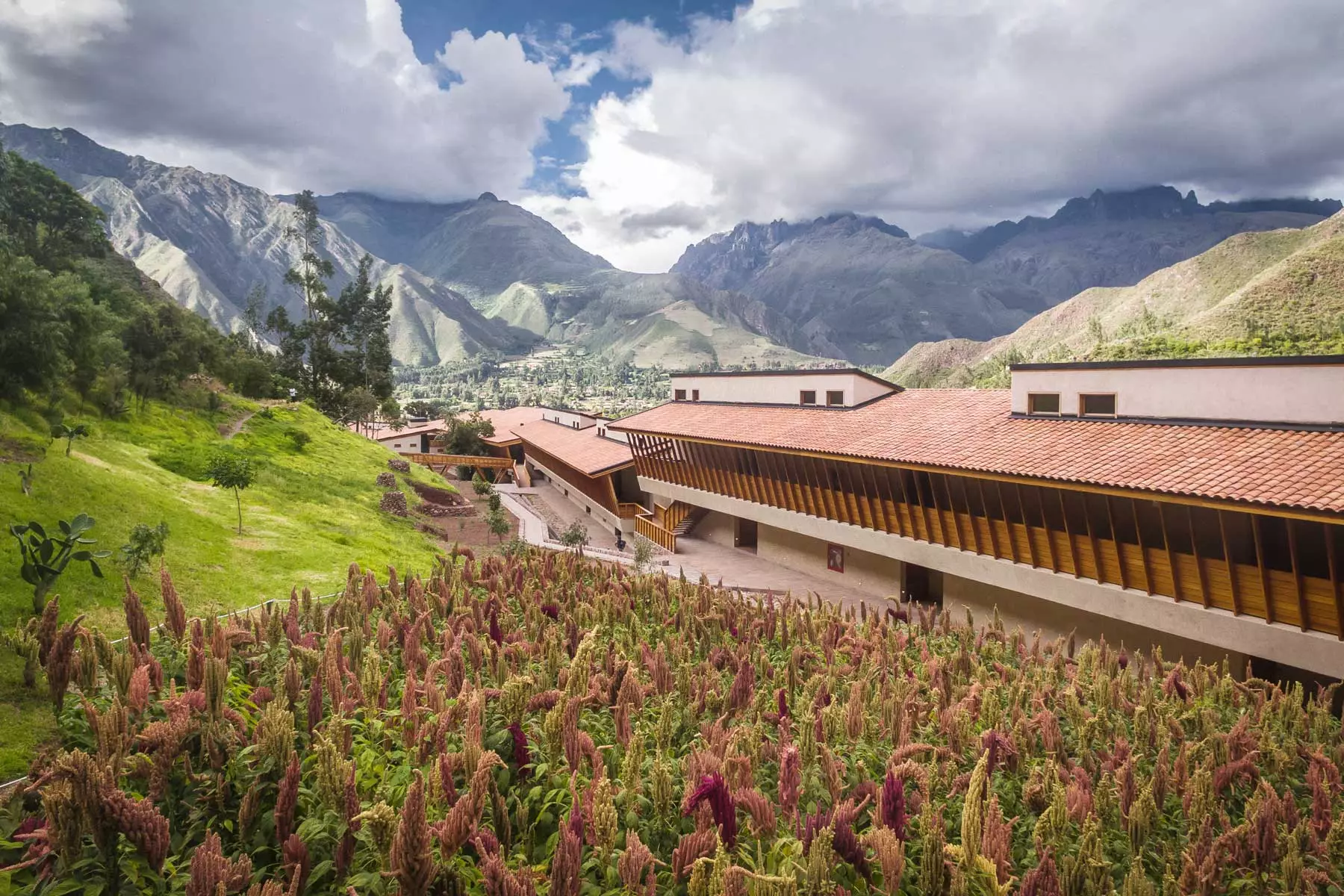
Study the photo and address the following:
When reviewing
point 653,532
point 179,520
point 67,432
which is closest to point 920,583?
point 653,532

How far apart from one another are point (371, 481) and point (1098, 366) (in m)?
26.7

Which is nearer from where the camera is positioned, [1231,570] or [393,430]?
[1231,570]

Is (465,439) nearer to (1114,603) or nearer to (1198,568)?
(1114,603)

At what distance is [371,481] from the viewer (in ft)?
97.7

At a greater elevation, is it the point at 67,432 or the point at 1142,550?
the point at 67,432

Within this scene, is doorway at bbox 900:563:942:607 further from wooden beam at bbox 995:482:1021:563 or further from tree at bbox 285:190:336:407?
tree at bbox 285:190:336:407

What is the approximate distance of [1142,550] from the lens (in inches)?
538

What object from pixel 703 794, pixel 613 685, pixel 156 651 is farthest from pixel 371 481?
pixel 703 794

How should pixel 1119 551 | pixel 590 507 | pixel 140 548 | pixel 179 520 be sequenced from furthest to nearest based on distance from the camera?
pixel 590 507, pixel 179 520, pixel 1119 551, pixel 140 548

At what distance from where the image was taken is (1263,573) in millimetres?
11922

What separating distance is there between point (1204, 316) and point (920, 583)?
77.2 metres

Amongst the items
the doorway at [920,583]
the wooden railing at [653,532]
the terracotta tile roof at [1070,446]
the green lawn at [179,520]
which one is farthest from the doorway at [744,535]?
the green lawn at [179,520]

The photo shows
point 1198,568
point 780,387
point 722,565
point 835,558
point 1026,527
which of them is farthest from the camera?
point 780,387

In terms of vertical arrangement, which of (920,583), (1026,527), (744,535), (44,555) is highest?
(44,555)
